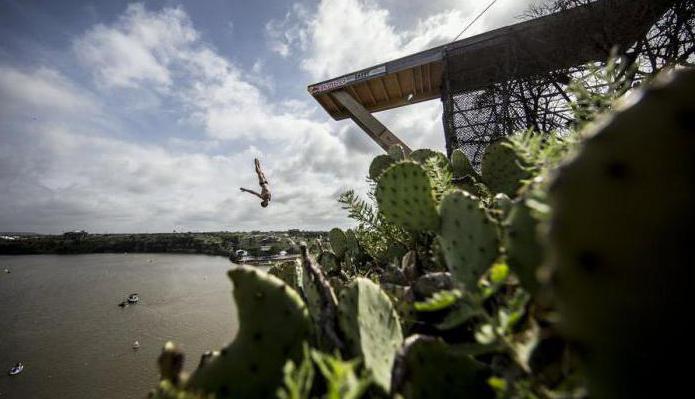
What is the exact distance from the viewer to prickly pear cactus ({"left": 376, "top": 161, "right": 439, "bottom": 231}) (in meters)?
1.24

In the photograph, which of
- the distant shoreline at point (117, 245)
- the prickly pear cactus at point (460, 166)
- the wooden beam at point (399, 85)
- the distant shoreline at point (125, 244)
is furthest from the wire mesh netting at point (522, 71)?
the distant shoreline at point (117, 245)

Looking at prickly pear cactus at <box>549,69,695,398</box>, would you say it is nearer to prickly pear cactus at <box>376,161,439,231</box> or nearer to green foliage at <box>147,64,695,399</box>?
green foliage at <box>147,64,695,399</box>

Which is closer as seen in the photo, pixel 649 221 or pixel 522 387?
pixel 649 221

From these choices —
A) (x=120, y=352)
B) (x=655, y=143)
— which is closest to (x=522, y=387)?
(x=655, y=143)

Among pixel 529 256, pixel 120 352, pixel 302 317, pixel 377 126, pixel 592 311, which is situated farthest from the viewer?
pixel 120 352

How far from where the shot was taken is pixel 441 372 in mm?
607

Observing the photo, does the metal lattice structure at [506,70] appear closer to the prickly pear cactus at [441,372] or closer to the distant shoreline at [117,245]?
the prickly pear cactus at [441,372]

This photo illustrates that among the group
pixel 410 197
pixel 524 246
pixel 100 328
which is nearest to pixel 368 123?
pixel 410 197

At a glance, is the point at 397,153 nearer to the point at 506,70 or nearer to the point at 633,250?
the point at 633,250

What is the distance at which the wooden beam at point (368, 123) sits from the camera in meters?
3.86

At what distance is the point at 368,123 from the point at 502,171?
2.66 meters

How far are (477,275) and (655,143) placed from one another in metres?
0.48

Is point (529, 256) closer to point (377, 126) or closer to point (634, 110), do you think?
point (634, 110)

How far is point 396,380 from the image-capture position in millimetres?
567
